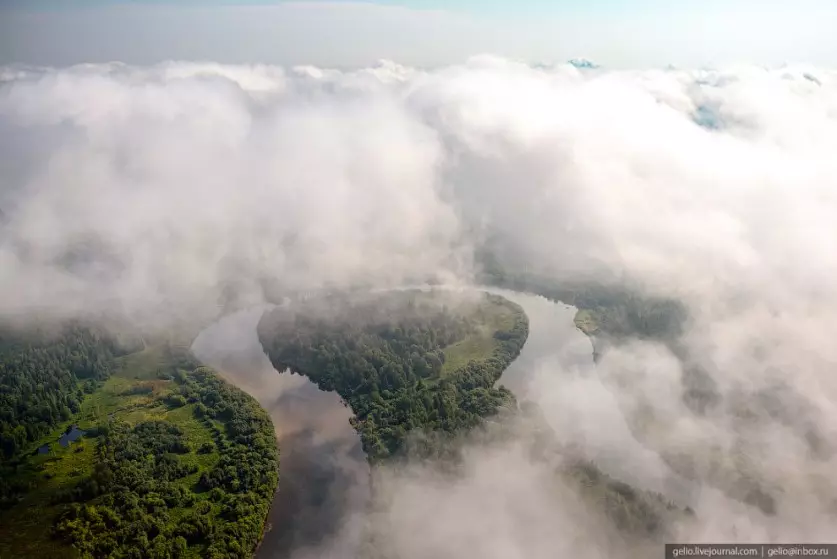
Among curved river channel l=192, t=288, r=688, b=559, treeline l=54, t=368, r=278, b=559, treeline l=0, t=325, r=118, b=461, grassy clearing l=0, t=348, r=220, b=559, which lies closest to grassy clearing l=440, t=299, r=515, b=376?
curved river channel l=192, t=288, r=688, b=559

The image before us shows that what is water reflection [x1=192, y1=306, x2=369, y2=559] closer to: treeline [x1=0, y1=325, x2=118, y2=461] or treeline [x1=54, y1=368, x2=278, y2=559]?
treeline [x1=54, y1=368, x2=278, y2=559]

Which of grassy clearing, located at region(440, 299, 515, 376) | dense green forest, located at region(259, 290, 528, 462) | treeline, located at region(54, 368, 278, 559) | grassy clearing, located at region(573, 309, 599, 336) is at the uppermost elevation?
treeline, located at region(54, 368, 278, 559)

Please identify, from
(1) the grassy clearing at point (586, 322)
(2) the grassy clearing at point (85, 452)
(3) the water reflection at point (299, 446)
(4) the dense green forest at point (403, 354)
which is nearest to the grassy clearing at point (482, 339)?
(4) the dense green forest at point (403, 354)

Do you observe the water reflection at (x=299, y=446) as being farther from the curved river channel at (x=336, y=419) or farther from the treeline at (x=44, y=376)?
the treeline at (x=44, y=376)

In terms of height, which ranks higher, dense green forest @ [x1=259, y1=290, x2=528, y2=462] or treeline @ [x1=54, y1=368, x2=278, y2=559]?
treeline @ [x1=54, y1=368, x2=278, y2=559]

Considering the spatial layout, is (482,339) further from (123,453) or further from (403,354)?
(123,453)

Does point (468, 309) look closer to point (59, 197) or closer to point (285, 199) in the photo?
point (285, 199)
